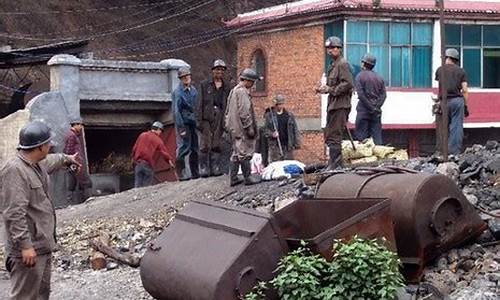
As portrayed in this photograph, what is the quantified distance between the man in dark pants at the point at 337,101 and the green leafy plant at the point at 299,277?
18.5 feet

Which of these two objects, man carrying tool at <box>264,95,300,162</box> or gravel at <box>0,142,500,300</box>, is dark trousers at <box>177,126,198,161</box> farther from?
man carrying tool at <box>264,95,300,162</box>

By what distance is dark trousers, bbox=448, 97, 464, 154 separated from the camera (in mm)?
14195

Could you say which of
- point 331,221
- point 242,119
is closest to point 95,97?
point 242,119

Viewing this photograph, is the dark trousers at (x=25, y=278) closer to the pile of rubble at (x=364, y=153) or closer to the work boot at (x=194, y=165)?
the pile of rubble at (x=364, y=153)

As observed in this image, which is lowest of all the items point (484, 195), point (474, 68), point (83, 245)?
point (83, 245)

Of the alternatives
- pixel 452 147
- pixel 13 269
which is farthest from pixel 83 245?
pixel 452 147

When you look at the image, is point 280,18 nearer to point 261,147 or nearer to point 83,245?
point 261,147

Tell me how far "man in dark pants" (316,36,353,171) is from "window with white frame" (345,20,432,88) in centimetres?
1300

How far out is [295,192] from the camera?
1216 centimetres

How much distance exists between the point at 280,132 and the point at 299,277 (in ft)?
30.0

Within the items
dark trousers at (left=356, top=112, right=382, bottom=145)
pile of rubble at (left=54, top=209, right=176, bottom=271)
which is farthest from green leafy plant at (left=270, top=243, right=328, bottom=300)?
dark trousers at (left=356, top=112, right=382, bottom=145)

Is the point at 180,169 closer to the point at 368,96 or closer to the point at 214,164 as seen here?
the point at 214,164

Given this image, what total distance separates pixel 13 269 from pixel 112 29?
34.4 metres

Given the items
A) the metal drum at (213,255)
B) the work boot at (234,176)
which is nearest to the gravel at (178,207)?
the work boot at (234,176)
